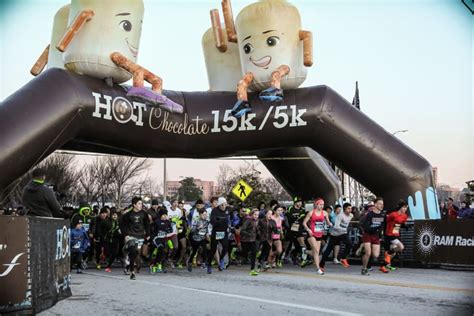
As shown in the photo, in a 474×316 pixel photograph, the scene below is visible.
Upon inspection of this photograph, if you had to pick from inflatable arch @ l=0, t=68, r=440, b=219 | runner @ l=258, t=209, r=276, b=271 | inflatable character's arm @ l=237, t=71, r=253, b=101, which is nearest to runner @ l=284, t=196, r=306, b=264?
runner @ l=258, t=209, r=276, b=271

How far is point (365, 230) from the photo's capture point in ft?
46.0

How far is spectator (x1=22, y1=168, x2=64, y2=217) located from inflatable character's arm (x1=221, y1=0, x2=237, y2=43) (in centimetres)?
916

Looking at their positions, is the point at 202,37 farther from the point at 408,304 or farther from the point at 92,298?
the point at 408,304

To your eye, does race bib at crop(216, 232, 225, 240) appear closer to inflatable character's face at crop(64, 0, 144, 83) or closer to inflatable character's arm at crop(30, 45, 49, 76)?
inflatable character's face at crop(64, 0, 144, 83)

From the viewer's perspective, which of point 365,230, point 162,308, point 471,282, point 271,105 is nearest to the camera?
point 162,308

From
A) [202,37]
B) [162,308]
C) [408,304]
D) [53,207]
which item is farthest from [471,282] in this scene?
[202,37]

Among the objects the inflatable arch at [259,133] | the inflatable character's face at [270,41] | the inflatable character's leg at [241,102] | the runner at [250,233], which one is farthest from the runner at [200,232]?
the inflatable character's face at [270,41]

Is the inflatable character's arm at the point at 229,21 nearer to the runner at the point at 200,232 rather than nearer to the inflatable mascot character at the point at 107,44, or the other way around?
the inflatable mascot character at the point at 107,44

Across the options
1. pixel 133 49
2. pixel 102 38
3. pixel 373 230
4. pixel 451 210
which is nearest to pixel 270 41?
pixel 133 49

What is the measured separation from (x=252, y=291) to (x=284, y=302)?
1.63 metres

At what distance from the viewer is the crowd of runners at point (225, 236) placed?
1396 centimetres

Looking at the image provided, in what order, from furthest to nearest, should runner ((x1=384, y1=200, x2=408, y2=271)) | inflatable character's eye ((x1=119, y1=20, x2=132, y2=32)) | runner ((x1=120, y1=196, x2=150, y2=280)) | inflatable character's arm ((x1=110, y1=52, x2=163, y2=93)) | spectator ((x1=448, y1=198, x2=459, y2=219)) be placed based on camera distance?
spectator ((x1=448, y1=198, x2=459, y2=219)), inflatable character's eye ((x1=119, y1=20, x2=132, y2=32)), inflatable character's arm ((x1=110, y1=52, x2=163, y2=93)), runner ((x1=384, y1=200, x2=408, y2=271)), runner ((x1=120, y1=196, x2=150, y2=280))

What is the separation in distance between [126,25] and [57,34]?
276cm

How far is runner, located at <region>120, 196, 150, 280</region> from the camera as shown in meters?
13.1
